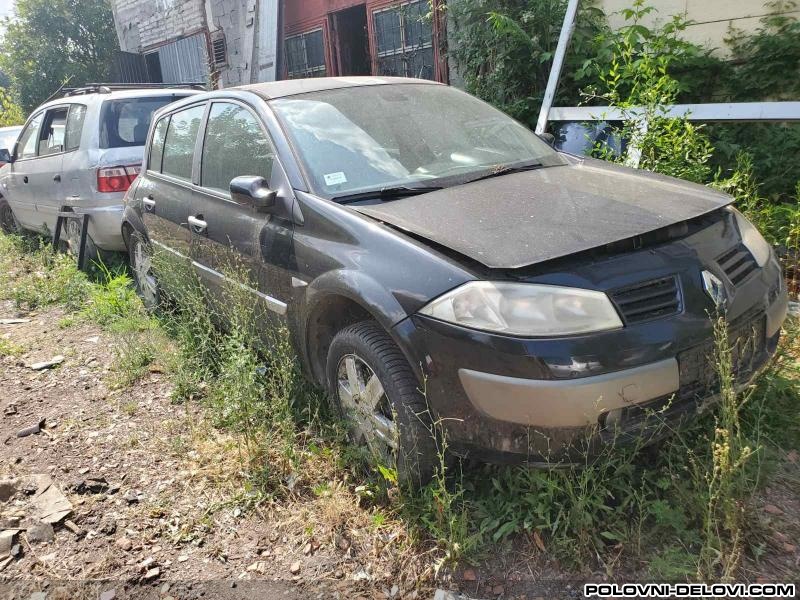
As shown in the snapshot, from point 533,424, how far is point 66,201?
18.5ft

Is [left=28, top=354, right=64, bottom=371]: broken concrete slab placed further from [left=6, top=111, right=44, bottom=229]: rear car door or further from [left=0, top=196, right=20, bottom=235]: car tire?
[left=0, top=196, right=20, bottom=235]: car tire

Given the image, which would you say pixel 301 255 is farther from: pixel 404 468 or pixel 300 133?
pixel 404 468

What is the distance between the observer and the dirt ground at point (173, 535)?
2197 millimetres

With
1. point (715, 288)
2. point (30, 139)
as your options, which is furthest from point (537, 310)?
point (30, 139)

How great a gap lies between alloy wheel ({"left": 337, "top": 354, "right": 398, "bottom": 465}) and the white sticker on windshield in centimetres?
83

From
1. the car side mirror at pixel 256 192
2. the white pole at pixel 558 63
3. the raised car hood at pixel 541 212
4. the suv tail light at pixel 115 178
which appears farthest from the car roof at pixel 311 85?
the suv tail light at pixel 115 178

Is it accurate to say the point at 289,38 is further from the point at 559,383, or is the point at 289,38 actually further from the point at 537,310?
the point at 559,383

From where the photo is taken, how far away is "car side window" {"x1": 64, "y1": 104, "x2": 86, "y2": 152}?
5965 mm

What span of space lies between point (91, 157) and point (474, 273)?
191 inches

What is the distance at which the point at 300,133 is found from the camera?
3.07 meters

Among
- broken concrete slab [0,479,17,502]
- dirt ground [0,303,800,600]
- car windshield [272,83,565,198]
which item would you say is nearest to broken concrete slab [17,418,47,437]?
dirt ground [0,303,800,600]

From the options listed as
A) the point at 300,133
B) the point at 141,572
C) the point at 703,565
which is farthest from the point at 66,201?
the point at 703,565

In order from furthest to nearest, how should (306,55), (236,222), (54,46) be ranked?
1. (54,46)
2. (306,55)
3. (236,222)

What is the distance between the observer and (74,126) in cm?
611
